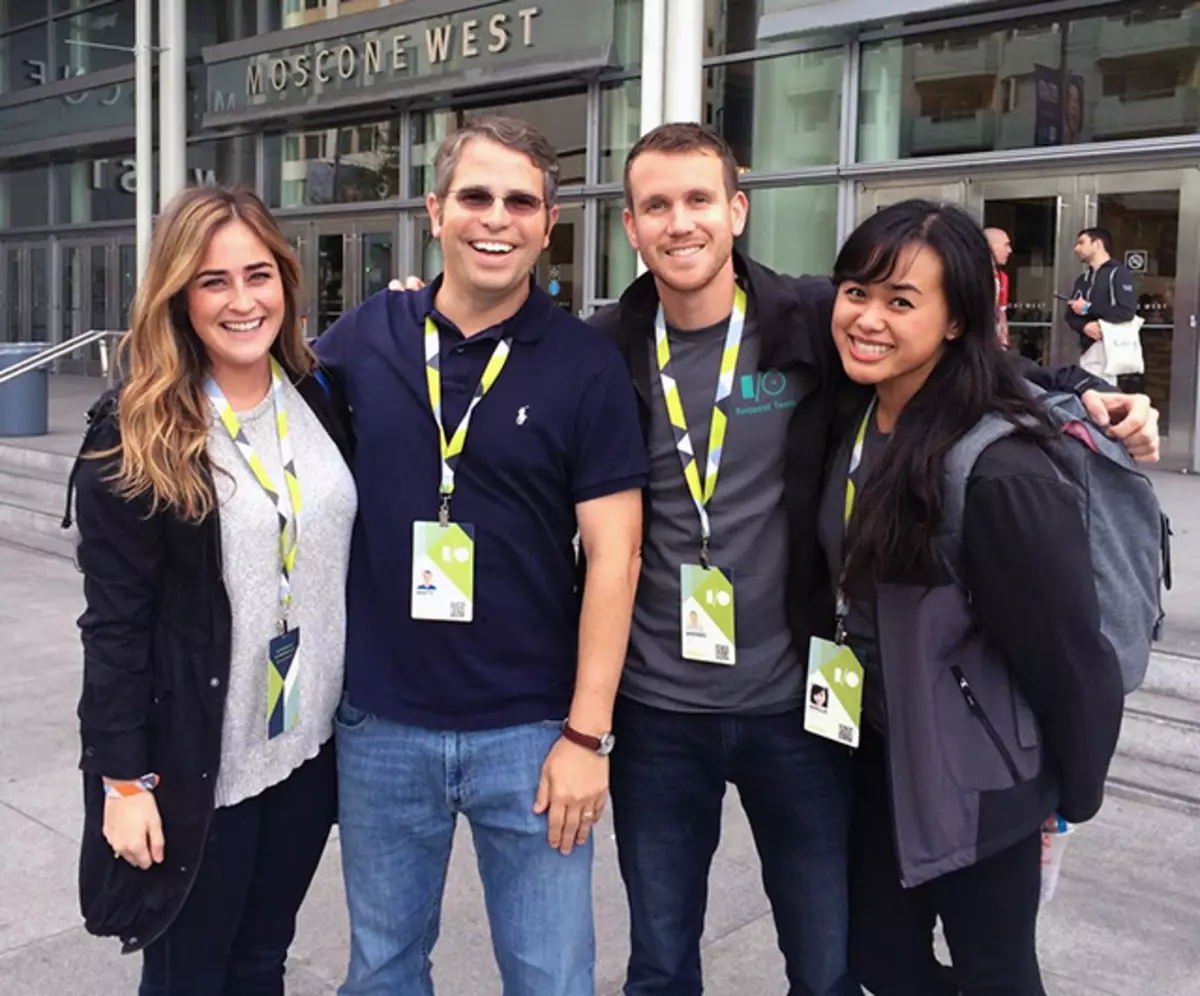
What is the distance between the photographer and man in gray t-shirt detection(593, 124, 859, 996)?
246 cm

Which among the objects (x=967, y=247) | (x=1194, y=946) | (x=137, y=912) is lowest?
(x=1194, y=946)

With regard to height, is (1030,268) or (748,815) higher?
(1030,268)

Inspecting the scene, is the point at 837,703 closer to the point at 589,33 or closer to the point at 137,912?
the point at 137,912

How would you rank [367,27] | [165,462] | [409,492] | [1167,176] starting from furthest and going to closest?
[367,27] < [1167,176] < [409,492] < [165,462]

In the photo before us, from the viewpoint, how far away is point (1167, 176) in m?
10.0

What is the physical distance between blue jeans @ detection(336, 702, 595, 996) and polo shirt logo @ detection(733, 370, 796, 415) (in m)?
0.74

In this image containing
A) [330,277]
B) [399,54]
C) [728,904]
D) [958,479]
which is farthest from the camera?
[330,277]

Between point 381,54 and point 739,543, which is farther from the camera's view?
point 381,54

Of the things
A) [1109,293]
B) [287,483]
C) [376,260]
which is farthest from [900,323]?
[376,260]

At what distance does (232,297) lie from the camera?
2.31 meters

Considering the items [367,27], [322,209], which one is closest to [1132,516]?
[367,27]

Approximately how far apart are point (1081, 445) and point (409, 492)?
1217 mm

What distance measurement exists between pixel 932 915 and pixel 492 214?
160cm

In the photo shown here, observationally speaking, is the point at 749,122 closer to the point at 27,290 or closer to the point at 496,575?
the point at 496,575
